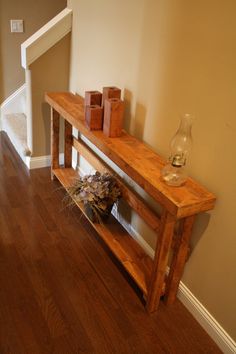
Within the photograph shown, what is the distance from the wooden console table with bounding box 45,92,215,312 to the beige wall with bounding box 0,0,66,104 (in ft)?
4.96

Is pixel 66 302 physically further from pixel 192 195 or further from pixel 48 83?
pixel 48 83

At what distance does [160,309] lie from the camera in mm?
1766

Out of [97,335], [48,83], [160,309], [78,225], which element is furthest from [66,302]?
[48,83]

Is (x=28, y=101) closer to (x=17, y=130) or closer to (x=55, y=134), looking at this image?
(x=55, y=134)

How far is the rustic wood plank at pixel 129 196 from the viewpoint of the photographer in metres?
1.78

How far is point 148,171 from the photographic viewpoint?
1.55 metres

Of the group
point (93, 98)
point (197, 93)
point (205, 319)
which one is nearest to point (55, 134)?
point (93, 98)

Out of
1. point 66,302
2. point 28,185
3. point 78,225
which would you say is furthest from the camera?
point 28,185

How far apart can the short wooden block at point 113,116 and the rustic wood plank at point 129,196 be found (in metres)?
0.34

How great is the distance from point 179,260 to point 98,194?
26.1 inches

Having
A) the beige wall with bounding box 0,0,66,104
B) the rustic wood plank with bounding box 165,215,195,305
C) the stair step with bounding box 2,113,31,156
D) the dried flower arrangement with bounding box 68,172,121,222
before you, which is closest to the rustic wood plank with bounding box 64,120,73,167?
the stair step with bounding box 2,113,31,156

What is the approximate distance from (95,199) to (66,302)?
2.07ft

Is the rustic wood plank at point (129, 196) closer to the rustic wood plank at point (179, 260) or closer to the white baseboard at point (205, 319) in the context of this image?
the rustic wood plank at point (179, 260)

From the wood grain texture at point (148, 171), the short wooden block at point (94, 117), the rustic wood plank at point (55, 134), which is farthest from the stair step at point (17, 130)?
the short wooden block at point (94, 117)
